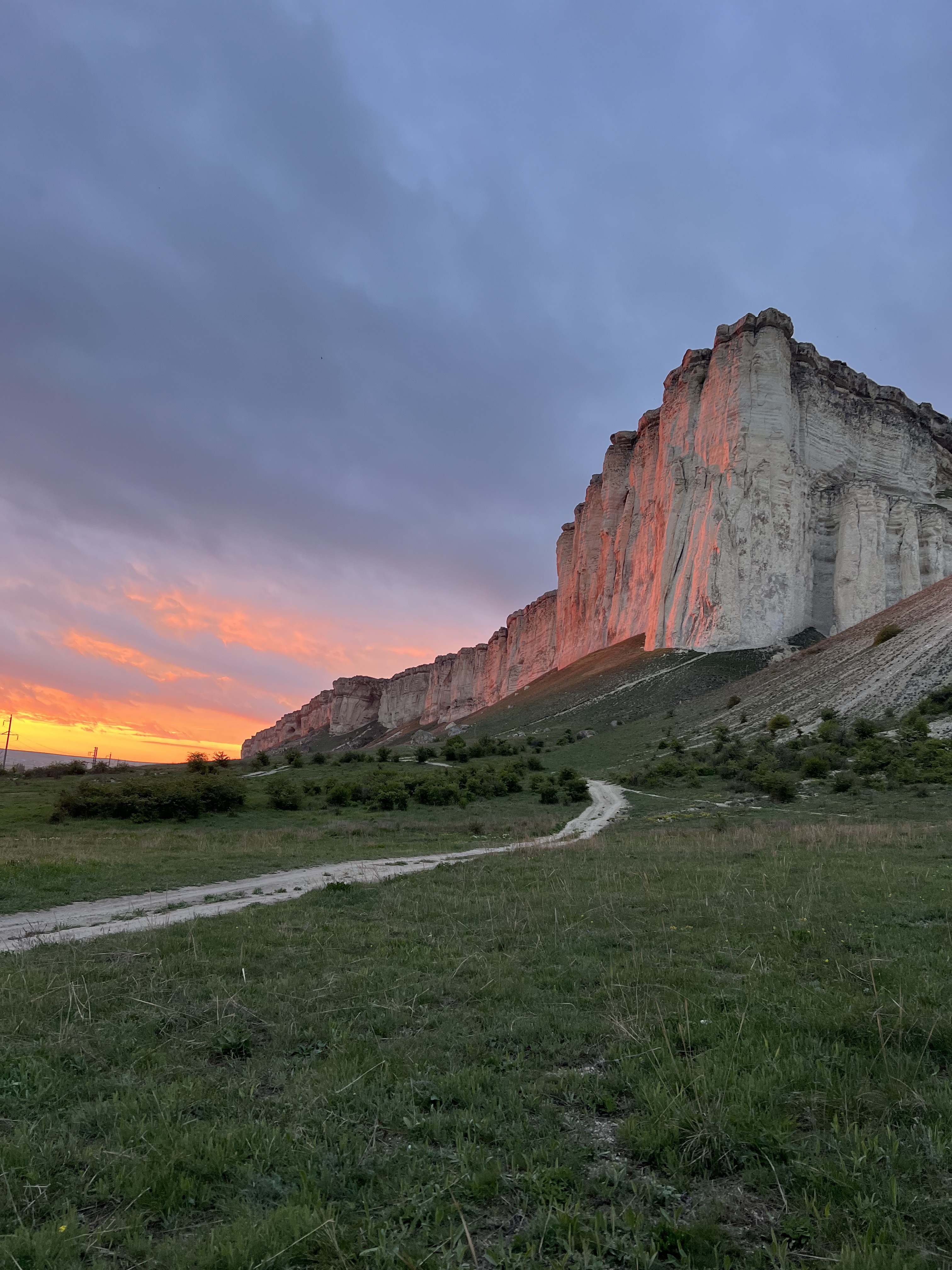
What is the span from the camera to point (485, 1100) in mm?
4363

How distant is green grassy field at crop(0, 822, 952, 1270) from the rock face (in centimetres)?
7762

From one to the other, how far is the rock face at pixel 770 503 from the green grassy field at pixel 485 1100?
Result: 77.6 meters

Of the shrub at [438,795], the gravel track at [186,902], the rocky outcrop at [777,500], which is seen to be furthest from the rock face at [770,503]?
the gravel track at [186,902]

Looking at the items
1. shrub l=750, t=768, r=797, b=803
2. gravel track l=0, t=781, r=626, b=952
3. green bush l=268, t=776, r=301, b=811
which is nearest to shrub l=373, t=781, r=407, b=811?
green bush l=268, t=776, r=301, b=811

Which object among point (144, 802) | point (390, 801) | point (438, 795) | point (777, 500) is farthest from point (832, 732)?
point (777, 500)

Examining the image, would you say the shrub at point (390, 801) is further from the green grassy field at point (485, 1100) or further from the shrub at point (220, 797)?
the green grassy field at point (485, 1100)

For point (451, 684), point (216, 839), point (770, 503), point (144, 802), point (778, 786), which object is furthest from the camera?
point (451, 684)

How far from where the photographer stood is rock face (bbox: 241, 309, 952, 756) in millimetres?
80500

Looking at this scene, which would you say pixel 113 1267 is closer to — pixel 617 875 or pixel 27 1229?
pixel 27 1229

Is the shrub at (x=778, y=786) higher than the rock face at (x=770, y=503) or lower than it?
lower

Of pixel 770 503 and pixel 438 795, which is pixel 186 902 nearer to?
pixel 438 795

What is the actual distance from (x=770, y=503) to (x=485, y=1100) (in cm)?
8803

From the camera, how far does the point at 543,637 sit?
443 feet

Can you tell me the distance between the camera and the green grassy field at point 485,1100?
10.3ft
